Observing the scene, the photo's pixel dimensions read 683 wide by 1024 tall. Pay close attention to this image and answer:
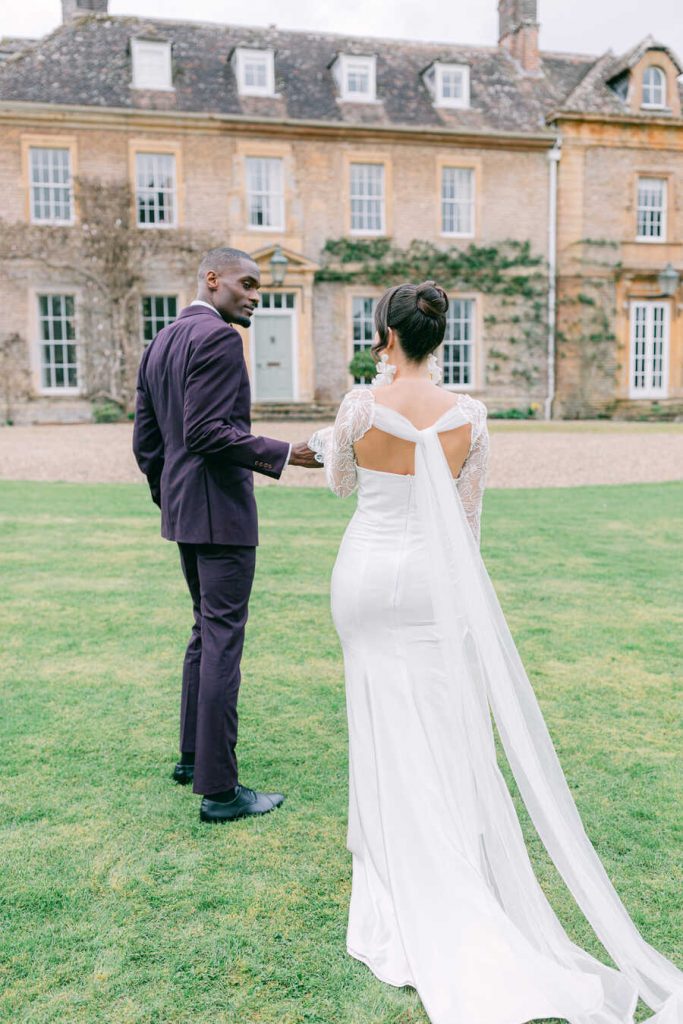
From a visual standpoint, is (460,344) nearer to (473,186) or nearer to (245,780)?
(473,186)

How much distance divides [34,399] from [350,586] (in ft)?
69.5

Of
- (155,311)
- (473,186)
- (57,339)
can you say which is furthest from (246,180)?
(57,339)

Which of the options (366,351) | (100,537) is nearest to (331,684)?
→ (100,537)

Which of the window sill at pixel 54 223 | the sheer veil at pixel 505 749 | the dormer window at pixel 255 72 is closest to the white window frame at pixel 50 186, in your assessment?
the window sill at pixel 54 223

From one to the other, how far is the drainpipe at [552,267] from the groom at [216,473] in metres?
22.6

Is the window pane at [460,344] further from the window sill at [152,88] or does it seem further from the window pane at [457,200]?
the window sill at [152,88]

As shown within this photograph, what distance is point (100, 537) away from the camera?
8.70 metres

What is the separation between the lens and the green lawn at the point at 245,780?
7.89 ft

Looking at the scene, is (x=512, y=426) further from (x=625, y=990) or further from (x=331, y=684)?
(x=625, y=990)

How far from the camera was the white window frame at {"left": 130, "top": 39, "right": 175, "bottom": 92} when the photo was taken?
73.2ft

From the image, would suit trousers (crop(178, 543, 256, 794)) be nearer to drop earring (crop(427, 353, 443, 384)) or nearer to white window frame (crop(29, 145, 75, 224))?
drop earring (crop(427, 353, 443, 384))

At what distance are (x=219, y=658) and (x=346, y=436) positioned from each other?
3.47 feet

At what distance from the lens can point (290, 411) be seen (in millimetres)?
23125

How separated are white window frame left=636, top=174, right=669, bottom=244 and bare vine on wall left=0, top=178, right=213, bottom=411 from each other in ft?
39.0
